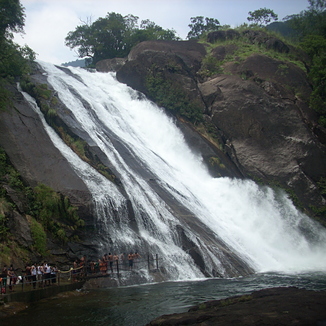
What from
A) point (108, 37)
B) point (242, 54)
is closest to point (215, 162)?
point (242, 54)

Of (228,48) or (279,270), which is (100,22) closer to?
(228,48)

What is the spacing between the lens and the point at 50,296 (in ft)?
49.5

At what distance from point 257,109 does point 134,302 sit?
26.6 metres

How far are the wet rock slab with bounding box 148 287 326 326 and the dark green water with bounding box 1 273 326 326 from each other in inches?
68.2

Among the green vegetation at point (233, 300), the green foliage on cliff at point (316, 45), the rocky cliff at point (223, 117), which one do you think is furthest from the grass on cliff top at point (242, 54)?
the green vegetation at point (233, 300)

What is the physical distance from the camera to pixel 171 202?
992 inches

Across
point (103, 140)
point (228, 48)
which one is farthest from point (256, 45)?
point (103, 140)

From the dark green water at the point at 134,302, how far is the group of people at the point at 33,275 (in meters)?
1.32

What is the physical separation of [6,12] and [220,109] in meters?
21.4

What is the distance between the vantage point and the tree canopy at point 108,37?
55.5 meters

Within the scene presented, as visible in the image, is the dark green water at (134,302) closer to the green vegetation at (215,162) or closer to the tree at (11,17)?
the green vegetation at (215,162)

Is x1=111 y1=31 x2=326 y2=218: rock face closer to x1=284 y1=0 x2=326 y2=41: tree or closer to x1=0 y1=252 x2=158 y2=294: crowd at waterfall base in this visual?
x1=284 y1=0 x2=326 y2=41: tree

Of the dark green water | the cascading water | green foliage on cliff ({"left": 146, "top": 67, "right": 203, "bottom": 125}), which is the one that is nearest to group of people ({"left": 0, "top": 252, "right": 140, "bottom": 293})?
the cascading water

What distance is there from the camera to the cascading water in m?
21.1
